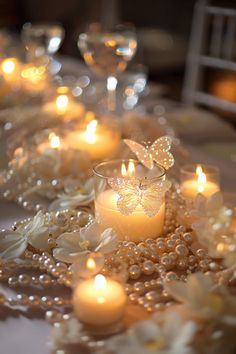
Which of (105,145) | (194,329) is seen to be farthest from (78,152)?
(194,329)

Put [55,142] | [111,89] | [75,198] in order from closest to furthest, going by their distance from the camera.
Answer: [75,198] < [55,142] < [111,89]

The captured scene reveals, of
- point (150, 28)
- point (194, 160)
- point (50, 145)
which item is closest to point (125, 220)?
point (50, 145)

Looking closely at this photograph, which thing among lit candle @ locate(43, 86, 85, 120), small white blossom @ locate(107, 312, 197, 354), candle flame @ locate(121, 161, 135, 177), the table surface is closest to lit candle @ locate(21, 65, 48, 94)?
lit candle @ locate(43, 86, 85, 120)

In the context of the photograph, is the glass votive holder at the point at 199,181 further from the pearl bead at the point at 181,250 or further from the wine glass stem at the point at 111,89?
the wine glass stem at the point at 111,89

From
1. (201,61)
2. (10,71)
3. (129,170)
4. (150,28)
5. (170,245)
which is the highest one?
(150,28)

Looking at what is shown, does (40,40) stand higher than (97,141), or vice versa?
(40,40)

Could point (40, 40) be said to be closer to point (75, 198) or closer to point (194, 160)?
point (194, 160)

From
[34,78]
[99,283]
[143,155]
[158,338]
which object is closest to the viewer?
[158,338]
